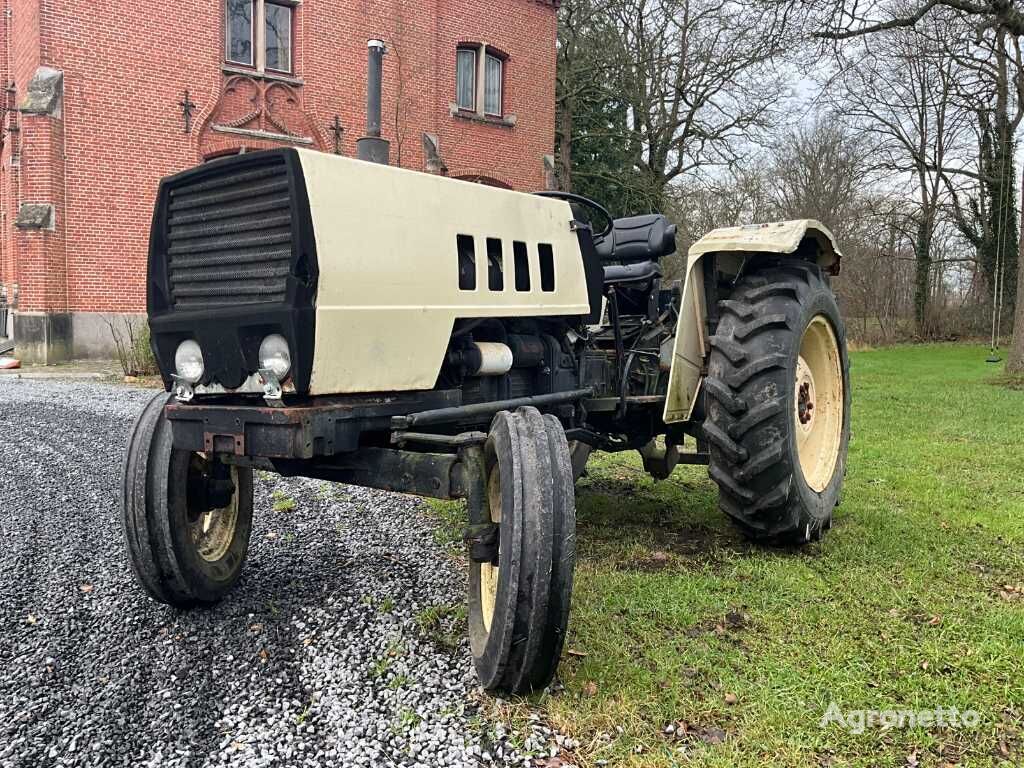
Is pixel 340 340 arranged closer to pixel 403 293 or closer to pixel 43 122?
pixel 403 293

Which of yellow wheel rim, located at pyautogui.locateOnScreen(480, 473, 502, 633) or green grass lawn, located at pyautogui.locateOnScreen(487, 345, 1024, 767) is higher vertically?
yellow wheel rim, located at pyautogui.locateOnScreen(480, 473, 502, 633)

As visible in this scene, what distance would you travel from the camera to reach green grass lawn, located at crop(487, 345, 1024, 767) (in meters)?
2.37

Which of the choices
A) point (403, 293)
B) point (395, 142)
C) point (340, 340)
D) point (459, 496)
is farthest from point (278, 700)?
point (395, 142)

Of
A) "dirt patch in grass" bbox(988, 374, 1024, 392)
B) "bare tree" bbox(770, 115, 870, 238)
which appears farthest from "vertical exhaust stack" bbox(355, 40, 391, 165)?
"bare tree" bbox(770, 115, 870, 238)

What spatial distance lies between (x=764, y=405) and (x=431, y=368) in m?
1.51

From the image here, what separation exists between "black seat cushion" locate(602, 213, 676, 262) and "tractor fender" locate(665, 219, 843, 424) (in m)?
0.54

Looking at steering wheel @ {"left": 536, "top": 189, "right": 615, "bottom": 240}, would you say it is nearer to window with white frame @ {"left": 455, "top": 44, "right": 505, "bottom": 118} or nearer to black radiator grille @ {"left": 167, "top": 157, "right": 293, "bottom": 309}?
black radiator grille @ {"left": 167, "top": 157, "right": 293, "bottom": 309}

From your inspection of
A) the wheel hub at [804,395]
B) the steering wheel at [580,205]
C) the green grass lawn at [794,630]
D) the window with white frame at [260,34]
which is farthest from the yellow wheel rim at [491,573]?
the window with white frame at [260,34]

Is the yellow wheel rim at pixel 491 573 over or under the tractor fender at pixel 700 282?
under

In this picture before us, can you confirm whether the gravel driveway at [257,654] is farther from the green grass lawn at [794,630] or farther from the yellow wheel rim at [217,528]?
the green grass lawn at [794,630]

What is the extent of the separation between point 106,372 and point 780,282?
1119 centimetres

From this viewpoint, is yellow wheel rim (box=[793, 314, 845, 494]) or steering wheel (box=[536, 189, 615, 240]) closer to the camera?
steering wheel (box=[536, 189, 615, 240])

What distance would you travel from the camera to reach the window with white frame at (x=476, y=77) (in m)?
17.5

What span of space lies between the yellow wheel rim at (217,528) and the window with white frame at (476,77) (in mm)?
15063
